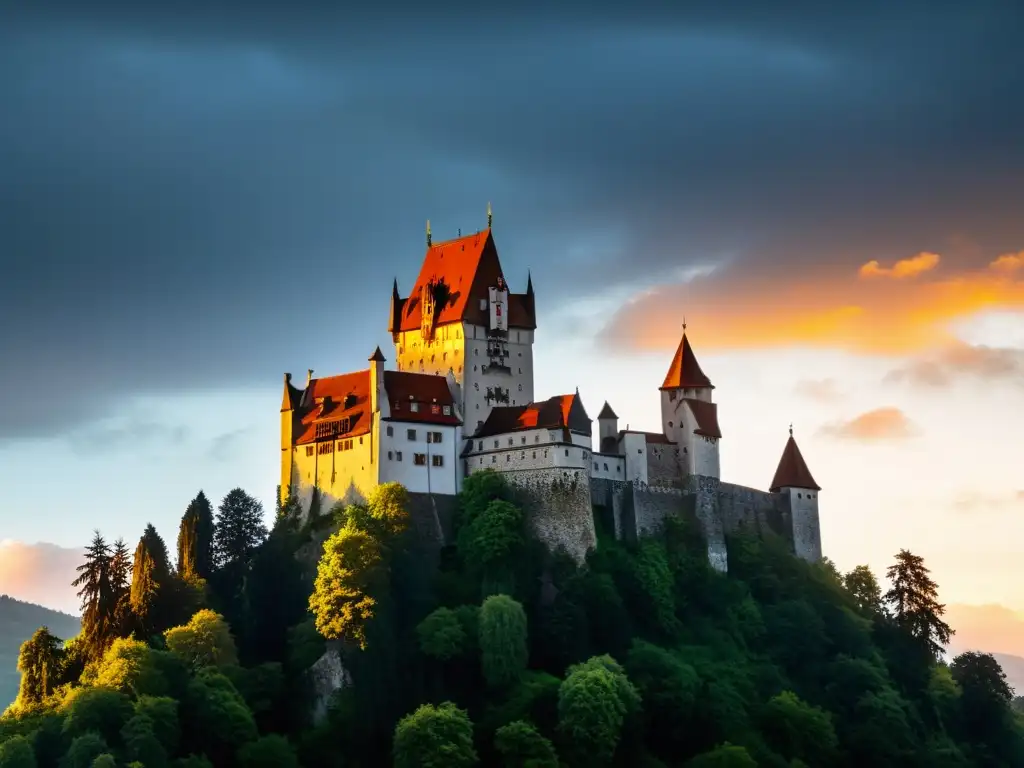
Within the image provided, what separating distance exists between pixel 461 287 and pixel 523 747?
3625cm

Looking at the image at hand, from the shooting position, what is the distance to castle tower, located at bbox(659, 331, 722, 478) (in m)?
123

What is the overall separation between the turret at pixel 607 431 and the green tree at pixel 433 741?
26.6 metres

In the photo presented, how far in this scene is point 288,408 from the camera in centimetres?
11975

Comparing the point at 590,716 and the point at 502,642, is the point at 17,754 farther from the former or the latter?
the point at 590,716

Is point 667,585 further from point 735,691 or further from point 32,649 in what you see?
point 32,649

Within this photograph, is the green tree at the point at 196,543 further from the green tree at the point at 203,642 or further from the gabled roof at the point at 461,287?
the gabled roof at the point at 461,287

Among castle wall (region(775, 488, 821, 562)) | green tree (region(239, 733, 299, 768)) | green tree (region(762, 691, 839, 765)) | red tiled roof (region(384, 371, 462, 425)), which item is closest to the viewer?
green tree (region(239, 733, 299, 768))

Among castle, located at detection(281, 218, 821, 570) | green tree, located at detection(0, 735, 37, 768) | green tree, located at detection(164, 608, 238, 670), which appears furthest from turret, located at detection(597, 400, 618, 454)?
green tree, located at detection(0, 735, 37, 768)

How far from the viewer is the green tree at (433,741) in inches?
3760

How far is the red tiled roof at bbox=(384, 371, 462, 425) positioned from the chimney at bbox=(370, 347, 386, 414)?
76cm

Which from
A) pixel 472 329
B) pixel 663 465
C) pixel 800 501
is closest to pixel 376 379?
pixel 472 329

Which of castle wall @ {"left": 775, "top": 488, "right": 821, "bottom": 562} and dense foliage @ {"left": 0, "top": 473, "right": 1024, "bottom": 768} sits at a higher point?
castle wall @ {"left": 775, "top": 488, "right": 821, "bottom": 562}

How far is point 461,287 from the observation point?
12225cm

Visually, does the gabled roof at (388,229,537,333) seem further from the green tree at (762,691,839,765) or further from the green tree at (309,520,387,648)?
the green tree at (762,691,839,765)
